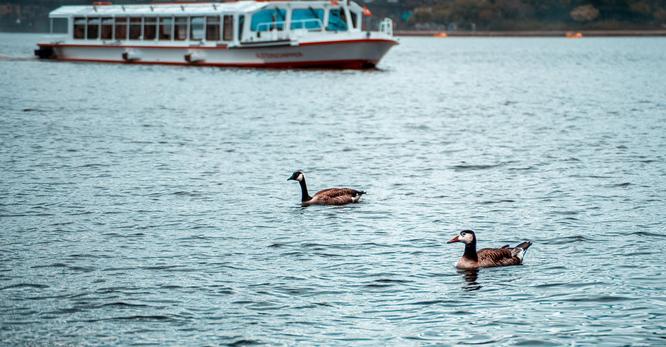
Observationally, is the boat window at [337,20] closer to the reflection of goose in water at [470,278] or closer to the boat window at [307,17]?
the boat window at [307,17]

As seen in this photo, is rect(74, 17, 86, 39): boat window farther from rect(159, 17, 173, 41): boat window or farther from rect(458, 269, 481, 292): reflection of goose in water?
rect(458, 269, 481, 292): reflection of goose in water

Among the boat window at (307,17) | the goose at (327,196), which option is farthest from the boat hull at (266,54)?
the goose at (327,196)

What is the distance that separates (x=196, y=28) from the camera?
3652 inches

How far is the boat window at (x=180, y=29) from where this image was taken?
3681 inches

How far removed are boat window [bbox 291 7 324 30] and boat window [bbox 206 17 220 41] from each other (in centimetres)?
680

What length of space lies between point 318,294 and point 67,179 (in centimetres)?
1509

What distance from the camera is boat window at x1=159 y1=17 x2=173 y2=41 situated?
94.9 metres

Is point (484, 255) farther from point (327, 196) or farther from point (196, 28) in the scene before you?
point (196, 28)

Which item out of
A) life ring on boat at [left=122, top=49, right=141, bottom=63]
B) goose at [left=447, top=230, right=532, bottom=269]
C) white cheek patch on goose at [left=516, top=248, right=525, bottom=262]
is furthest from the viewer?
life ring on boat at [left=122, top=49, right=141, bottom=63]

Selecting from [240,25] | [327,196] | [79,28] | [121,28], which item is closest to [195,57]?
[240,25]

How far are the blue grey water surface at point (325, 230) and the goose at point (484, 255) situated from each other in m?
0.16

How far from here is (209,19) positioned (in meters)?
90.7

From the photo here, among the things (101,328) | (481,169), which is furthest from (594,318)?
(481,169)

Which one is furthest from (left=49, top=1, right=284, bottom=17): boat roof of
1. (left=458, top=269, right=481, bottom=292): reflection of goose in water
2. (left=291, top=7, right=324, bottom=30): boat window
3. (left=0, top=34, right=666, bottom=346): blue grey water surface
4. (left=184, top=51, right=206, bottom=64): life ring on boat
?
(left=458, top=269, right=481, bottom=292): reflection of goose in water
